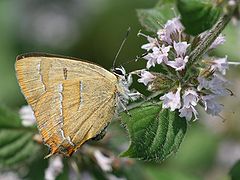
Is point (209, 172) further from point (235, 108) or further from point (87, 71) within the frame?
point (87, 71)

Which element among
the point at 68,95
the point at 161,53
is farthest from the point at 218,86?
the point at 68,95

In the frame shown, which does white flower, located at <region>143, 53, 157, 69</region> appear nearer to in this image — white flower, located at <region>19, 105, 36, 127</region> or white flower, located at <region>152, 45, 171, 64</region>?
white flower, located at <region>152, 45, 171, 64</region>

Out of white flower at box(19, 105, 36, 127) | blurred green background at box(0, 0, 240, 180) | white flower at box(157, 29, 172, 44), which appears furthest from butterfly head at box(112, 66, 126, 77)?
blurred green background at box(0, 0, 240, 180)

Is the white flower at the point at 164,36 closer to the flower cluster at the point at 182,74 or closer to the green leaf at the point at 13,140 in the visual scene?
the flower cluster at the point at 182,74

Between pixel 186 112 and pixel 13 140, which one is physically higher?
pixel 186 112

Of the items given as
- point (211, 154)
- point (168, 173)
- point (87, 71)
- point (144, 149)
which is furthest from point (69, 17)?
point (144, 149)

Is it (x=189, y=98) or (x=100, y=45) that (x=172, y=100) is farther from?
(x=100, y=45)
